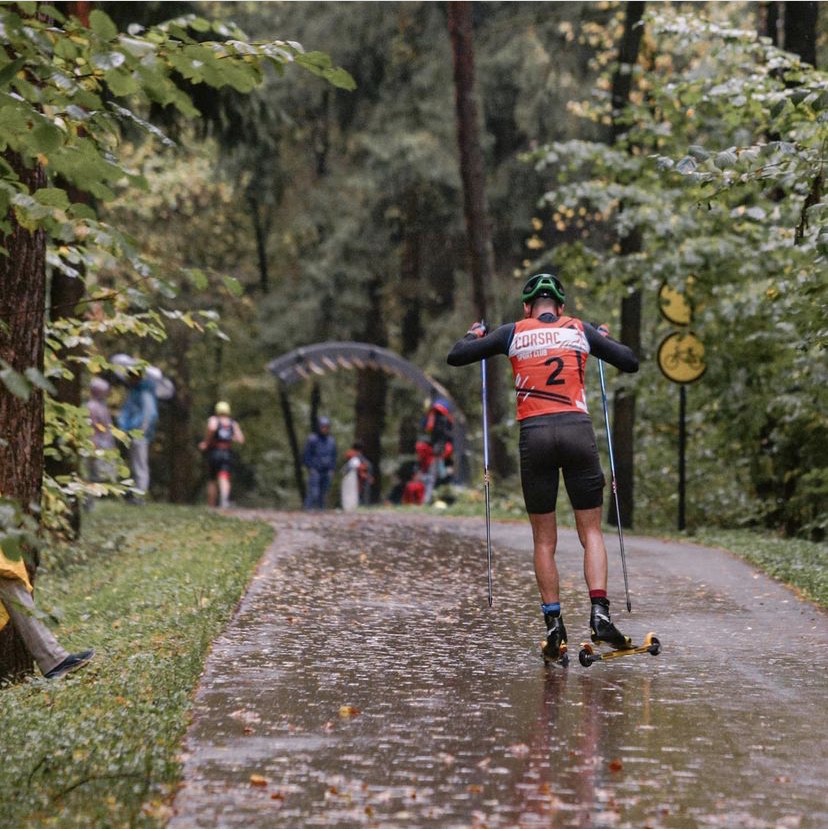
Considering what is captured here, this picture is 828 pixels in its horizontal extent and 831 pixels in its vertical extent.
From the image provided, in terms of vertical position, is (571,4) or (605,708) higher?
(571,4)

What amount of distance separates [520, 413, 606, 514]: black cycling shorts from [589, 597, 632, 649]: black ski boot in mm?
624

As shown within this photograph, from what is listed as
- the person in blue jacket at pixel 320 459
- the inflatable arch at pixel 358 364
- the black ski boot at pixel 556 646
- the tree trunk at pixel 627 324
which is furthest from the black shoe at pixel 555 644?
the inflatable arch at pixel 358 364

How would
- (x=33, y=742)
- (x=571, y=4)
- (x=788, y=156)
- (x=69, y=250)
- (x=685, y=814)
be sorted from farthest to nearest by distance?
1. (x=571, y=4)
2. (x=788, y=156)
3. (x=69, y=250)
4. (x=33, y=742)
5. (x=685, y=814)

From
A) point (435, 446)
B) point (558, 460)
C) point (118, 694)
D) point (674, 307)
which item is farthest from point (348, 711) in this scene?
point (435, 446)

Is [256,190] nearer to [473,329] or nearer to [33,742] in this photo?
[473,329]

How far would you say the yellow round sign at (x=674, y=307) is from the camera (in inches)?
742

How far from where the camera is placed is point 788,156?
9414mm

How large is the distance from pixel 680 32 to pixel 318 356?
1499 cm

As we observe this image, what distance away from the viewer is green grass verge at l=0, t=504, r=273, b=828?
561 centimetres

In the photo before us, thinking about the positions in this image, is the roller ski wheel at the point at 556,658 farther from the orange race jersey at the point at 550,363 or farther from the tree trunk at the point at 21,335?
the tree trunk at the point at 21,335

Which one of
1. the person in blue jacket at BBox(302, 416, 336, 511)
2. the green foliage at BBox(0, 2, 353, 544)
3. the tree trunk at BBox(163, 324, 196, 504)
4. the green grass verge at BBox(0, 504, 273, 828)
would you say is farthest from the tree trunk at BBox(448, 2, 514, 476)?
the green foliage at BBox(0, 2, 353, 544)

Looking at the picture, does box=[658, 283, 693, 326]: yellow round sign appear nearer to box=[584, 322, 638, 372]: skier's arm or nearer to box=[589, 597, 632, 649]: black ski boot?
box=[584, 322, 638, 372]: skier's arm

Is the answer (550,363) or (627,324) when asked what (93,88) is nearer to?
(550,363)

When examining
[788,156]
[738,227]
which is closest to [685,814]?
[788,156]
